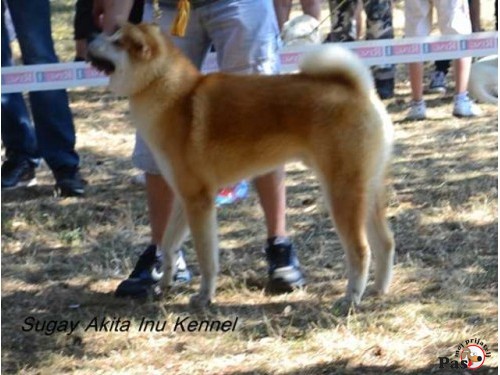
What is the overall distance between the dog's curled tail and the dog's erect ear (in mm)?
569

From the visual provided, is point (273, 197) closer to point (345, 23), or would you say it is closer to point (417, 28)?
point (417, 28)

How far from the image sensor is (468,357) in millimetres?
3186

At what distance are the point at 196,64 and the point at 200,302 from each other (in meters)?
0.94

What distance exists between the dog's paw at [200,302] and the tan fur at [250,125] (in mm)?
252

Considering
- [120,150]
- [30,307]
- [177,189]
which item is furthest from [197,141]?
[120,150]

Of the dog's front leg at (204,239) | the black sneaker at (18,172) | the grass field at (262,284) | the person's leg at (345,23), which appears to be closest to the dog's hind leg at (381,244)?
the grass field at (262,284)

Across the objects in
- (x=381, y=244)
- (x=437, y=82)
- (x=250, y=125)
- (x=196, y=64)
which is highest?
(x=196, y=64)

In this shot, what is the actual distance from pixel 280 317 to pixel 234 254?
2.62 ft

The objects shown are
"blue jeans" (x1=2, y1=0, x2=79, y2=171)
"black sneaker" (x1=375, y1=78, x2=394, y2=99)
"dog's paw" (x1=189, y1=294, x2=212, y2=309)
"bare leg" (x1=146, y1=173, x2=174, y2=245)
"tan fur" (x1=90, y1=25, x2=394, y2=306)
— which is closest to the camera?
"tan fur" (x1=90, y1=25, x2=394, y2=306)

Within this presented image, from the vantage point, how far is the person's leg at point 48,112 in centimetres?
527

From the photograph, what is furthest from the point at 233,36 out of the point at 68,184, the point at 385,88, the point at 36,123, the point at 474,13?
the point at 474,13

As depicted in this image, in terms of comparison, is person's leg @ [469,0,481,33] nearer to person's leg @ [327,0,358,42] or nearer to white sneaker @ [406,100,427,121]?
person's leg @ [327,0,358,42]

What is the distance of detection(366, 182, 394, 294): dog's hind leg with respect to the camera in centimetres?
377

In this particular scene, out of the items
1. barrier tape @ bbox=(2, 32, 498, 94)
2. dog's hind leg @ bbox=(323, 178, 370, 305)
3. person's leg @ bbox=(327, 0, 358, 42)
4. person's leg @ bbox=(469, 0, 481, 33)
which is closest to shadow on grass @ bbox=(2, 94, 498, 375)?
dog's hind leg @ bbox=(323, 178, 370, 305)
